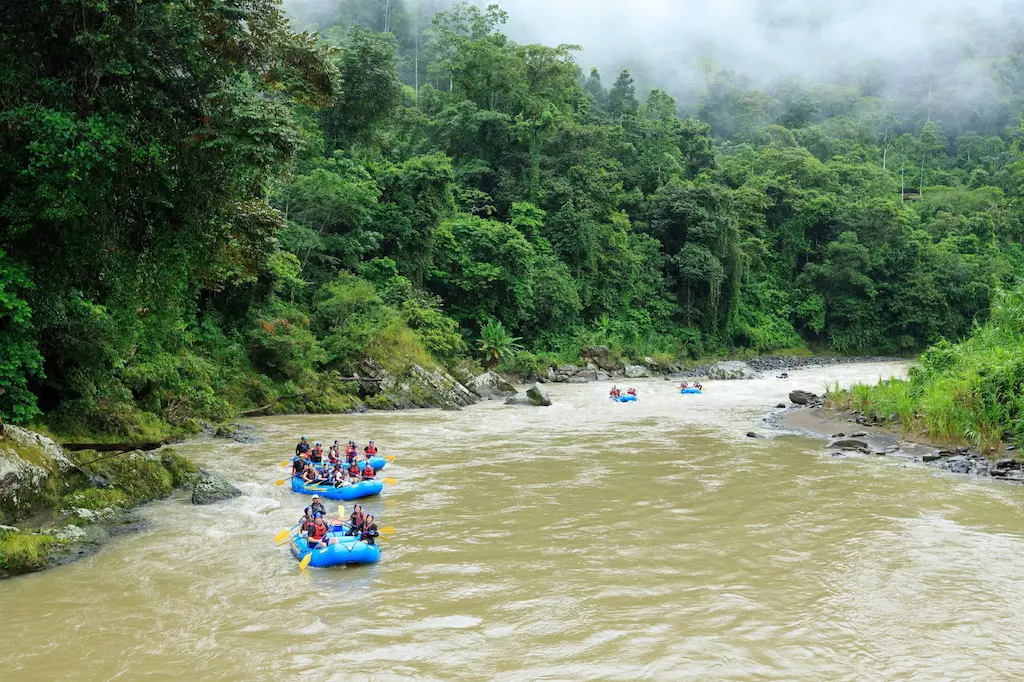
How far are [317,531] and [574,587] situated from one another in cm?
298

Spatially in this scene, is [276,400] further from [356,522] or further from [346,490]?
[356,522]

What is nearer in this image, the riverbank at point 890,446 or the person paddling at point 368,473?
the person paddling at point 368,473

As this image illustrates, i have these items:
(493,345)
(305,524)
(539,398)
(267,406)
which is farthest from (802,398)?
(305,524)

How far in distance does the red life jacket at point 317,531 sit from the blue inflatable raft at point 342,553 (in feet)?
0.39

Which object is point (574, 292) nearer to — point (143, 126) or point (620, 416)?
point (620, 416)

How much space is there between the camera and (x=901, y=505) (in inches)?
412

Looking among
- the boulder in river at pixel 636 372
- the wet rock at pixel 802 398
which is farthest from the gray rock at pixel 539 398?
the boulder in river at pixel 636 372

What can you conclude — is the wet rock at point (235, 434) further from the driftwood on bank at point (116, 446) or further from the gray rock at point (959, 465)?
the gray rock at point (959, 465)

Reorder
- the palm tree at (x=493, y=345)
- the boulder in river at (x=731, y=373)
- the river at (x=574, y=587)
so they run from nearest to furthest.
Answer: the river at (x=574, y=587) → the palm tree at (x=493, y=345) → the boulder in river at (x=731, y=373)

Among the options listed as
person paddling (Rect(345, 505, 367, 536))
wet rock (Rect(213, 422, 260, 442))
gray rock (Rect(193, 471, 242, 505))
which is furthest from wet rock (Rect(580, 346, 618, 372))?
person paddling (Rect(345, 505, 367, 536))

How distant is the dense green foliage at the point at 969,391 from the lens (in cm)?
1344

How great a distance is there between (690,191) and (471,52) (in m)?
14.7

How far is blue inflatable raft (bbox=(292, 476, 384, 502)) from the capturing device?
1118cm

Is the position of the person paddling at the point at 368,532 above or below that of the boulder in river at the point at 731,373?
below
